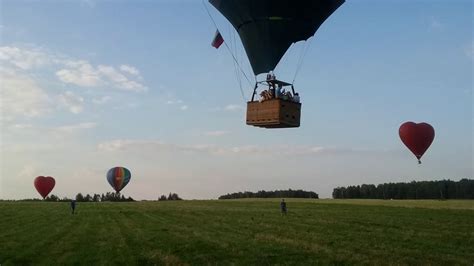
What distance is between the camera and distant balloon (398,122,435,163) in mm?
40969

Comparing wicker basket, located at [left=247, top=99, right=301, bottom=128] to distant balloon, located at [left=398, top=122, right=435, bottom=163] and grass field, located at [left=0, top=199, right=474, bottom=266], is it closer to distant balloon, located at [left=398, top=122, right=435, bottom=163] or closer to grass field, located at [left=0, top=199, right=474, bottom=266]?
grass field, located at [left=0, top=199, right=474, bottom=266]

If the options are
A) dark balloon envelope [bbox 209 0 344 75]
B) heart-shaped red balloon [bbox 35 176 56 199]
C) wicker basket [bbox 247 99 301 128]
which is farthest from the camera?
heart-shaped red balloon [bbox 35 176 56 199]

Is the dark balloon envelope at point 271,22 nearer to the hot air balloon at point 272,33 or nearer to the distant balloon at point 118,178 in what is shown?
the hot air balloon at point 272,33

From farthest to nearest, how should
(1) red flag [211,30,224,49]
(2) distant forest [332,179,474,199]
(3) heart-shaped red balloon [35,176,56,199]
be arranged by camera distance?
(2) distant forest [332,179,474,199]
(3) heart-shaped red balloon [35,176,56,199]
(1) red flag [211,30,224,49]

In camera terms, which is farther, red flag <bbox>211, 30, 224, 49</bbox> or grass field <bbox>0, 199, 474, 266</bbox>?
red flag <bbox>211, 30, 224, 49</bbox>

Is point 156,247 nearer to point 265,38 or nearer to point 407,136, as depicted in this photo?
point 265,38

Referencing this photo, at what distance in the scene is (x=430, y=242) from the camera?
1806cm

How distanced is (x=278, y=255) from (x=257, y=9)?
32.3 ft

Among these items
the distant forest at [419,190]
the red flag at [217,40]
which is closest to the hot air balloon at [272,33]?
the red flag at [217,40]

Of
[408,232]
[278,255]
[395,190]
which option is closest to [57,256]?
[278,255]

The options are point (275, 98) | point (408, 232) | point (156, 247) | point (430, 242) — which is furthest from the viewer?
point (408, 232)

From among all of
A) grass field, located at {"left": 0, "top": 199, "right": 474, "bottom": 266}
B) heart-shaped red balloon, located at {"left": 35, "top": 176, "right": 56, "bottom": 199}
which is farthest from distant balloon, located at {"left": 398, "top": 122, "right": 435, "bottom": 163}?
heart-shaped red balloon, located at {"left": 35, "top": 176, "right": 56, "bottom": 199}

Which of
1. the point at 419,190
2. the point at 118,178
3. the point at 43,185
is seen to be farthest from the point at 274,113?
the point at 419,190

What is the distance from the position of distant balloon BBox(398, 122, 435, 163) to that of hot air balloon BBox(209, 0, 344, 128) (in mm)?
21762
